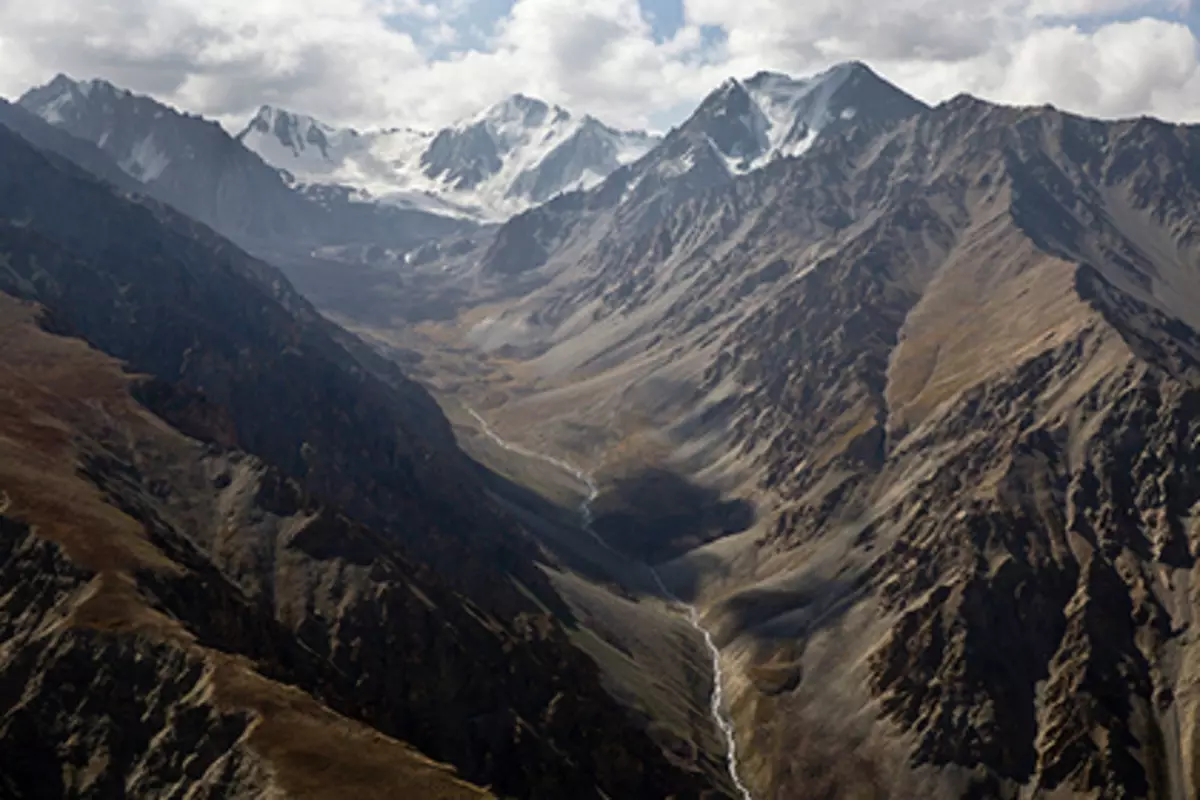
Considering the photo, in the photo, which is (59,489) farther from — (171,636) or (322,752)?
(322,752)

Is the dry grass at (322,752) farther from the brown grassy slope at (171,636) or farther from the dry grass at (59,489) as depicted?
the dry grass at (59,489)

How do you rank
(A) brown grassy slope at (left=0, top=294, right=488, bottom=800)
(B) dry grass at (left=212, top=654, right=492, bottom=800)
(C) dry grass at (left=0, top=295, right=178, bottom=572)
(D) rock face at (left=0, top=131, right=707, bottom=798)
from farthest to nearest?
1. (C) dry grass at (left=0, top=295, right=178, bottom=572)
2. (D) rock face at (left=0, top=131, right=707, bottom=798)
3. (A) brown grassy slope at (left=0, top=294, right=488, bottom=800)
4. (B) dry grass at (left=212, top=654, right=492, bottom=800)

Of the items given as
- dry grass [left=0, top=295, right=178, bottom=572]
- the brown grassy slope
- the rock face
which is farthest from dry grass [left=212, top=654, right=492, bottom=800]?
dry grass [left=0, top=295, right=178, bottom=572]

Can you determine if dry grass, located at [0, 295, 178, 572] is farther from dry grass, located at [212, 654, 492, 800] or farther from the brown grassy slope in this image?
dry grass, located at [212, 654, 492, 800]

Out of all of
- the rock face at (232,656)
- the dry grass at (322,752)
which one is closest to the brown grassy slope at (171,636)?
the dry grass at (322,752)

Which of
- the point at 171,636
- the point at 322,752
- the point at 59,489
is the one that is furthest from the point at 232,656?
the point at 59,489

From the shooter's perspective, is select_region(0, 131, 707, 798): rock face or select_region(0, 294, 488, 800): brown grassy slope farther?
select_region(0, 131, 707, 798): rock face

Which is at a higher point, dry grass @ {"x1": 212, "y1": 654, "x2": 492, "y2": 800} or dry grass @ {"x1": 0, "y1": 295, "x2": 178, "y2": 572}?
dry grass @ {"x1": 0, "y1": 295, "x2": 178, "y2": 572}

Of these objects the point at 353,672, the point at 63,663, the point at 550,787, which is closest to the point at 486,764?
the point at 550,787

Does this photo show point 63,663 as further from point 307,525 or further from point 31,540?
point 307,525
